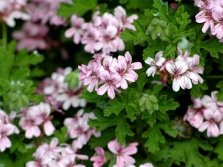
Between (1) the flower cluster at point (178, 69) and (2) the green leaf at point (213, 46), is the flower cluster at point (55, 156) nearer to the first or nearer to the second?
(1) the flower cluster at point (178, 69)

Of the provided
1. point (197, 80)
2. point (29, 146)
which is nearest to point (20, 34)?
point (29, 146)

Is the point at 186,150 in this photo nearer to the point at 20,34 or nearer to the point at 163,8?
the point at 163,8

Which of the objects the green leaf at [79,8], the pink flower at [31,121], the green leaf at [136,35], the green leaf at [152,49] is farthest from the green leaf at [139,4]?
the pink flower at [31,121]

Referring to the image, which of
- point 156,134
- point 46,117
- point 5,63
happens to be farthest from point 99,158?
point 5,63

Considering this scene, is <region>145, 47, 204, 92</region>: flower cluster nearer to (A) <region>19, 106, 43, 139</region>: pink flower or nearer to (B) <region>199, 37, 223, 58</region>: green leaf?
(B) <region>199, 37, 223, 58</region>: green leaf

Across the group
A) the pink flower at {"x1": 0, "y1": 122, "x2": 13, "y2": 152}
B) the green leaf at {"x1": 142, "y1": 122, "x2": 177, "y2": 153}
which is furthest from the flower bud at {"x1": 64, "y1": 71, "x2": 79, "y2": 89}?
the green leaf at {"x1": 142, "y1": 122, "x2": 177, "y2": 153}

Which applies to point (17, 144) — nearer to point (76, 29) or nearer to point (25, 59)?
point (25, 59)

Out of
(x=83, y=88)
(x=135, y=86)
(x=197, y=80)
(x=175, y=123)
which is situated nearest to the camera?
(x=197, y=80)
